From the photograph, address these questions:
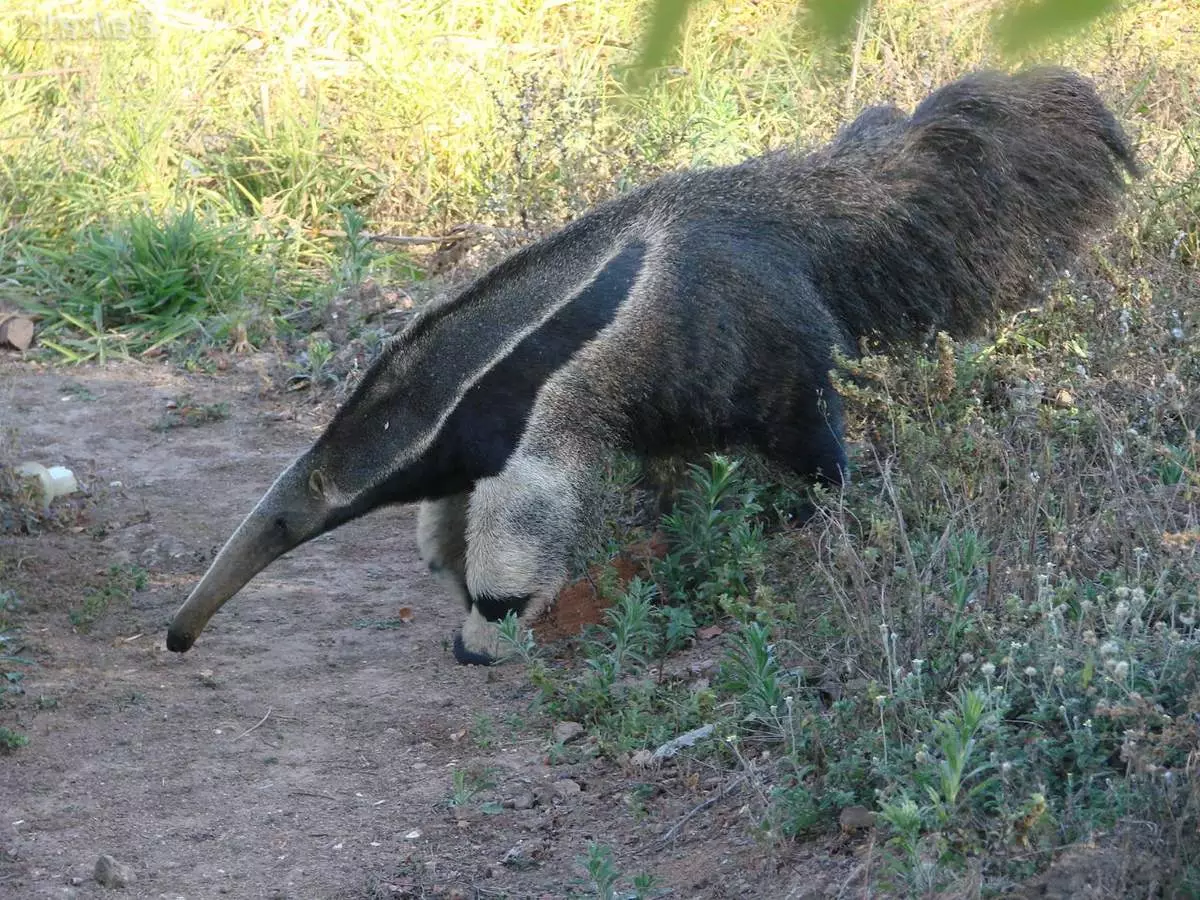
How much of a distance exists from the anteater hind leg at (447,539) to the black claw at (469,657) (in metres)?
0.37

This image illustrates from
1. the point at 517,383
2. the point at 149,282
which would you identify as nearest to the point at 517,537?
the point at 517,383

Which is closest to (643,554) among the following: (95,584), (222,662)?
(222,662)

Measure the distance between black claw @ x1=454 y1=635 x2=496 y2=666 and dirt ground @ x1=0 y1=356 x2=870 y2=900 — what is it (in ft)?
0.13

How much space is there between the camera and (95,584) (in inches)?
241

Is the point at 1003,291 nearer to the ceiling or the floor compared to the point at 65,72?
nearer to the ceiling

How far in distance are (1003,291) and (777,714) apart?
100 inches

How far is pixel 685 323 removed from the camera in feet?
17.7

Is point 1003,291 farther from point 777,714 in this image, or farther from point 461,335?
point 777,714

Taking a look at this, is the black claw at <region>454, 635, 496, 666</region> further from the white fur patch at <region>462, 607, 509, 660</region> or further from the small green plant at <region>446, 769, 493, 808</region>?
the small green plant at <region>446, 769, 493, 808</region>

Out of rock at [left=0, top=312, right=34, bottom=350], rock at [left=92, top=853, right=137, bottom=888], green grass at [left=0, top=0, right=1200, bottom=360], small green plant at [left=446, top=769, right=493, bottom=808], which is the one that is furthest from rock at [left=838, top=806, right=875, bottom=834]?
rock at [left=0, top=312, right=34, bottom=350]

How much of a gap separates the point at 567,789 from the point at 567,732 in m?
0.33

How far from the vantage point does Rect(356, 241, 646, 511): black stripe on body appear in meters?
5.37

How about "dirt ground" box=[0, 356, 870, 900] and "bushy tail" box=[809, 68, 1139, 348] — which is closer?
"dirt ground" box=[0, 356, 870, 900]

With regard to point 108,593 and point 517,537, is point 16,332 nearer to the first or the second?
point 108,593
